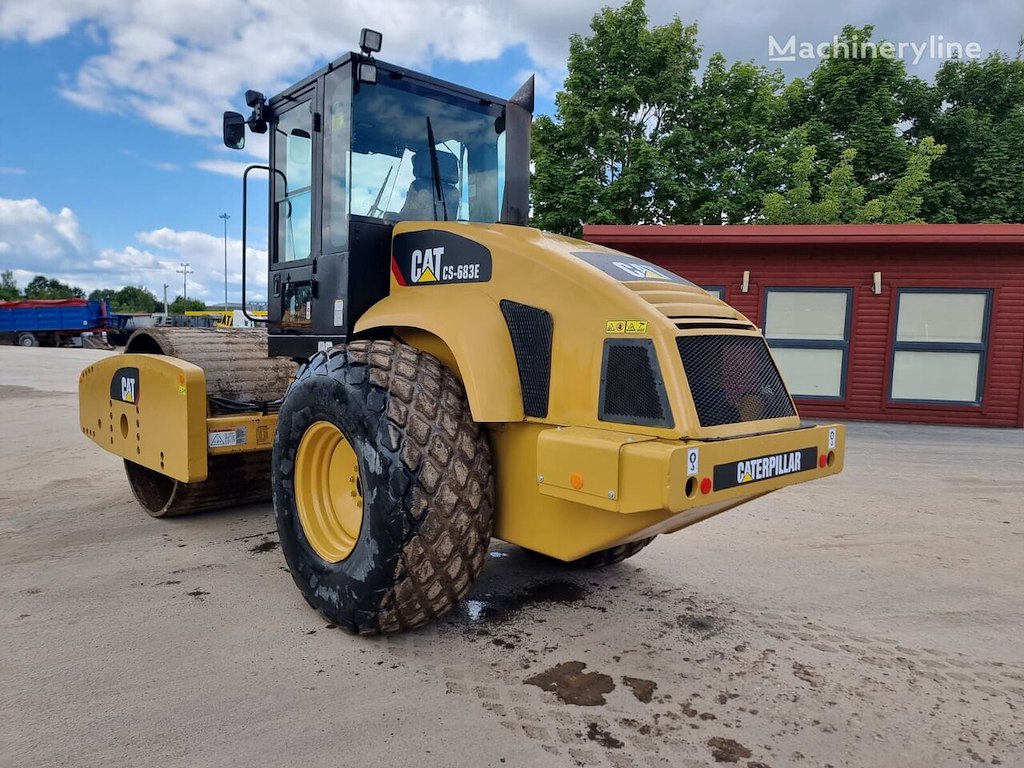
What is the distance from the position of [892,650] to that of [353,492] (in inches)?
105

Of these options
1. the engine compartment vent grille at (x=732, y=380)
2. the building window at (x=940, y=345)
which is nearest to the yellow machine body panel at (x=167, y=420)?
the engine compartment vent grille at (x=732, y=380)

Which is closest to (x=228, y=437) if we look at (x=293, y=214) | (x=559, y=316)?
(x=293, y=214)

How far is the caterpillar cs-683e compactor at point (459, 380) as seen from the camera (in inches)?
108

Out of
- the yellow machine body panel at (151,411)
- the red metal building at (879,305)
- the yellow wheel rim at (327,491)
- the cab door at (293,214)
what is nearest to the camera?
the yellow wheel rim at (327,491)

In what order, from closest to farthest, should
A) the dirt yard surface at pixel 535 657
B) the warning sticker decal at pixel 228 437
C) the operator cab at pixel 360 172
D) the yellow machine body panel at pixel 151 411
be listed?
the dirt yard surface at pixel 535 657 → the operator cab at pixel 360 172 → the yellow machine body panel at pixel 151 411 → the warning sticker decal at pixel 228 437

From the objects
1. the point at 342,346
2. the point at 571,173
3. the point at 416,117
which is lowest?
the point at 342,346

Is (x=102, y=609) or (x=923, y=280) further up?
(x=923, y=280)

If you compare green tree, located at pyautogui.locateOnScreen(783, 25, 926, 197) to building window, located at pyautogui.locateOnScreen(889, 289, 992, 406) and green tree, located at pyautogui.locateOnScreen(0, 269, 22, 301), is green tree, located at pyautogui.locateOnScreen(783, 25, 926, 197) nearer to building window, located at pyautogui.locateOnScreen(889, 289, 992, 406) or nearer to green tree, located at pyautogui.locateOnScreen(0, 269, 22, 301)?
building window, located at pyautogui.locateOnScreen(889, 289, 992, 406)

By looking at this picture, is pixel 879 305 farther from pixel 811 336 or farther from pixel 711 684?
pixel 711 684

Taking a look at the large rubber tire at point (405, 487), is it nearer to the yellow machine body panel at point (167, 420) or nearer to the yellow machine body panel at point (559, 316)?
the yellow machine body panel at point (559, 316)

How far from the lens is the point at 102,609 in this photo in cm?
358

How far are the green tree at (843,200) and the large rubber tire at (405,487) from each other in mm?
16408

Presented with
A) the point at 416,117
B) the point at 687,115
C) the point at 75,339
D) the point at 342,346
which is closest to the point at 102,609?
the point at 342,346

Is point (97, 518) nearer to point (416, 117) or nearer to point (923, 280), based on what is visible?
point (416, 117)
